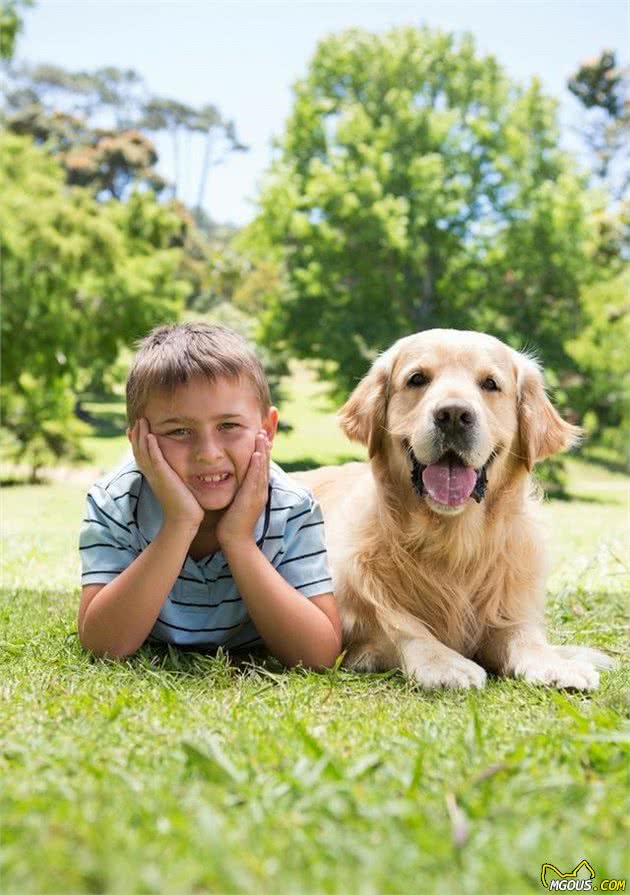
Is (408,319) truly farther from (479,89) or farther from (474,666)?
(474,666)

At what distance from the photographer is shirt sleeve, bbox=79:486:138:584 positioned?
9.02ft

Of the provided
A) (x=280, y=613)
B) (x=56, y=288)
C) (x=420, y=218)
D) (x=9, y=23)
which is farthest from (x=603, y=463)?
(x=280, y=613)

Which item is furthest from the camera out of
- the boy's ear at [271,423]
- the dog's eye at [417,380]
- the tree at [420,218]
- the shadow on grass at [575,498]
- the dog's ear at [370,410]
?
the tree at [420,218]

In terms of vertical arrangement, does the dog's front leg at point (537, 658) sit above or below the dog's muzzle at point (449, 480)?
below

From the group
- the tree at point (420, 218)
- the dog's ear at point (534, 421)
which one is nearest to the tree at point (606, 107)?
the tree at point (420, 218)

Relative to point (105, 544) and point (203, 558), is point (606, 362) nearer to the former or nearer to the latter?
point (203, 558)

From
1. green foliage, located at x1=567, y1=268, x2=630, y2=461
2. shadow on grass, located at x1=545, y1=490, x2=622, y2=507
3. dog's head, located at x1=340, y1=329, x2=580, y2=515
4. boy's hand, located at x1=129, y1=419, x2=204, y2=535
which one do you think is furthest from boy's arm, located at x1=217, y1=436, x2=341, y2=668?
green foliage, located at x1=567, y1=268, x2=630, y2=461

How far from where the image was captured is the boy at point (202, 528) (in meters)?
2.60

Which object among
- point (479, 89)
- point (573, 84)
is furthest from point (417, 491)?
point (573, 84)

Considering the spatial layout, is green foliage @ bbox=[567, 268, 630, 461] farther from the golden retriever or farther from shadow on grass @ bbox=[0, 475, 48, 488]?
the golden retriever

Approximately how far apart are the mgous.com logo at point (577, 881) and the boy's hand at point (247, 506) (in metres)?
1.49

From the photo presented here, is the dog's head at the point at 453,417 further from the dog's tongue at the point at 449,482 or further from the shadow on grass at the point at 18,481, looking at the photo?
the shadow on grass at the point at 18,481

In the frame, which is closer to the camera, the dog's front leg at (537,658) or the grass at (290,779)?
the grass at (290,779)

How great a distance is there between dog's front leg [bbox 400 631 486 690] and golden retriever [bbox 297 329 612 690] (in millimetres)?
13
